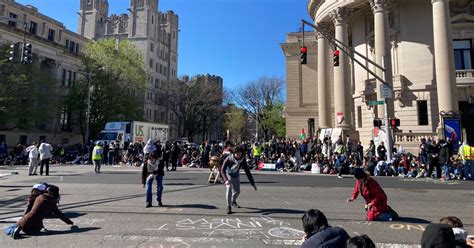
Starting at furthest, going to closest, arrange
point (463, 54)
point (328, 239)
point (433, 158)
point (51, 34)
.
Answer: point (51, 34) → point (463, 54) → point (433, 158) → point (328, 239)

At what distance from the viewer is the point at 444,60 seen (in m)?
25.7

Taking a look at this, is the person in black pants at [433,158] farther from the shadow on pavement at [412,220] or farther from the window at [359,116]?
the window at [359,116]

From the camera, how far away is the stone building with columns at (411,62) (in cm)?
2606

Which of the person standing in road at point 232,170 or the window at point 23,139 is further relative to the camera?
the window at point 23,139

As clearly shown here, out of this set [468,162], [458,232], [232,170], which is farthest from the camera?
[468,162]

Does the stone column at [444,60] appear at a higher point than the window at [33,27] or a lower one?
lower

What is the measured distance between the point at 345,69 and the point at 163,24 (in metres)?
80.8

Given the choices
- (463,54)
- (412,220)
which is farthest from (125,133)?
(412,220)

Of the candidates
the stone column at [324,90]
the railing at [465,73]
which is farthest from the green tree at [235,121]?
the railing at [465,73]

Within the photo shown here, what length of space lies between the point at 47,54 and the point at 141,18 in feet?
141

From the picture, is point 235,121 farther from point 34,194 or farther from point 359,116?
point 34,194

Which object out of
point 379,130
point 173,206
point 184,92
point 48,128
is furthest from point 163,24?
point 173,206

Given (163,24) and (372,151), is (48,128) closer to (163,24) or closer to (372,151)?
(372,151)

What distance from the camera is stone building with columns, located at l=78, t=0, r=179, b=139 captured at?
89.6 metres
